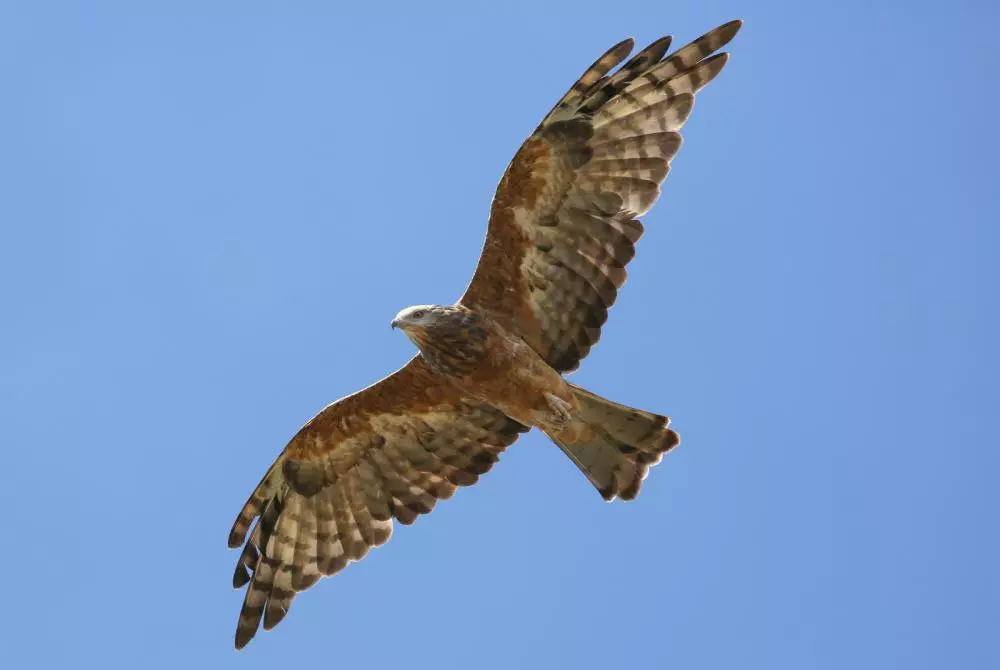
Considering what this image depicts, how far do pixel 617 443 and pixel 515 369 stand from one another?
100 centimetres

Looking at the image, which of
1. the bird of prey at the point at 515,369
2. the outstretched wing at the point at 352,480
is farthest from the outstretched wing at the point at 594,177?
the outstretched wing at the point at 352,480

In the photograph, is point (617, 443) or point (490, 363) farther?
point (617, 443)

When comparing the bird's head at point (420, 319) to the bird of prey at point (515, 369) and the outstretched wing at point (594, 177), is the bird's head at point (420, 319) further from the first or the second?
the outstretched wing at point (594, 177)

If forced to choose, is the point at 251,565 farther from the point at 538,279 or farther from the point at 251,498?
the point at 538,279

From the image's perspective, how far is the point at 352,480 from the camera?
38.2 ft

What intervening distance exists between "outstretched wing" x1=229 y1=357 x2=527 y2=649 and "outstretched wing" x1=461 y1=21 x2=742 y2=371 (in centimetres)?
111

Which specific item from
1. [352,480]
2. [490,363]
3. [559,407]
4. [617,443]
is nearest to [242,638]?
[352,480]

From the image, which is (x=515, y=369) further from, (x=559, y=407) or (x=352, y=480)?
(x=352, y=480)

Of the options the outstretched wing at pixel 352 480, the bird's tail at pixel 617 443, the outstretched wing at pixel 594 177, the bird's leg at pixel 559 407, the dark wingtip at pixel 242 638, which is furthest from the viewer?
the dark wingtip at pixel 242 638

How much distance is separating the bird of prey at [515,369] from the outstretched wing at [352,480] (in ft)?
0.04

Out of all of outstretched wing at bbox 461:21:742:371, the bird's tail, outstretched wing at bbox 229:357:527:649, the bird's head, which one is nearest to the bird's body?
the bird's head

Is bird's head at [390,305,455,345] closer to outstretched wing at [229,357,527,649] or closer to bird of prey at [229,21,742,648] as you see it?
bird of prey at [229,21,742,648]

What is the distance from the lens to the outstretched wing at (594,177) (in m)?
10.4

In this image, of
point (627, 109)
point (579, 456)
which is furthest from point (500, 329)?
point (627, 109)
